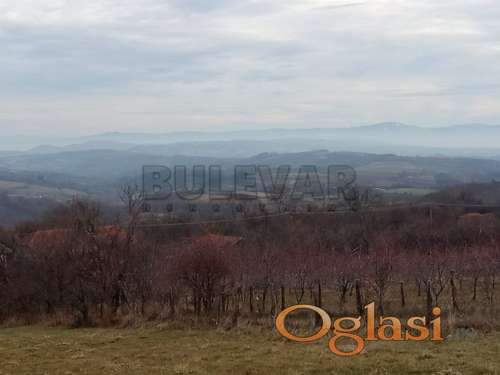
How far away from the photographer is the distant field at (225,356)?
8.82m

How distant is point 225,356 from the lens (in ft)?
33.9

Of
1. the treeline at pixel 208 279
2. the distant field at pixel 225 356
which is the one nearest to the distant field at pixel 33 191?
the treeline at pixel 208 279

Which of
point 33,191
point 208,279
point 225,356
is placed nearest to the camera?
point 225,356

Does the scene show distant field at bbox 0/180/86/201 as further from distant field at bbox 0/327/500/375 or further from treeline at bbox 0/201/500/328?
distant field at bbox 0/327/500/375

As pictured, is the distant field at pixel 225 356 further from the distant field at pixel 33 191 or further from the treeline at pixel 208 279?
the distant field at pixel 33 191

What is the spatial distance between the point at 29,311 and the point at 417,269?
15099mm

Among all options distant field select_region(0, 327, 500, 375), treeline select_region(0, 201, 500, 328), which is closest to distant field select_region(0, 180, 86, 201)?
treeline select_region(0, 201, 500, 328)

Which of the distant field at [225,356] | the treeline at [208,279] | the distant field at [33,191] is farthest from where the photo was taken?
the distant field at [33,191]

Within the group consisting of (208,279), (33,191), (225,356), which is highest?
(225,356)

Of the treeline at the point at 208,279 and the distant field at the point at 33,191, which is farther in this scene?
the distant field at the point at 33,191

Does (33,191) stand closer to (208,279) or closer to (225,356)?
(208,279)

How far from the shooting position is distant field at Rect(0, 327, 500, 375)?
28.9 feet

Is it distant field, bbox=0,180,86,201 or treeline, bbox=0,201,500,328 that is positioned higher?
treeline, bbox=0,201,500,328

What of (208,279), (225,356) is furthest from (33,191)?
(225,356)
